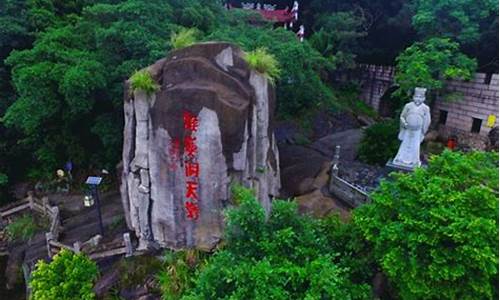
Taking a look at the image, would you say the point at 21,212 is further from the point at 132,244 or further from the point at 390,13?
the point at 390,13

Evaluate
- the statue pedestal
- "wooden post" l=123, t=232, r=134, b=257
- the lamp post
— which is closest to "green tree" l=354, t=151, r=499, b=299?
the statue pedestal

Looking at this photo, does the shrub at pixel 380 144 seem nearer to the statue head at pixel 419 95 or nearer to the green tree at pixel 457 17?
the statue head at pixel 419 95

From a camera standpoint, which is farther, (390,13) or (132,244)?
(390,13)

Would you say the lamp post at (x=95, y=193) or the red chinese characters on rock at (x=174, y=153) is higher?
the red chinese characters on rock at (x=174, y=153)

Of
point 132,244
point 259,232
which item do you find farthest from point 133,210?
point 259,232

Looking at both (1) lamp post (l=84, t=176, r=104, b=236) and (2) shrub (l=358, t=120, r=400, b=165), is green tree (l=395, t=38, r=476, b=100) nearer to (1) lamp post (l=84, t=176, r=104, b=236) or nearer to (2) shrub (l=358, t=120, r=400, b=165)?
(2) shrub (l=358, t=120, r=400, b=165)

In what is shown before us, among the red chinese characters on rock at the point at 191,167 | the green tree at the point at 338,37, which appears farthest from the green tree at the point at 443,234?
the green tree at the point at 338,37
